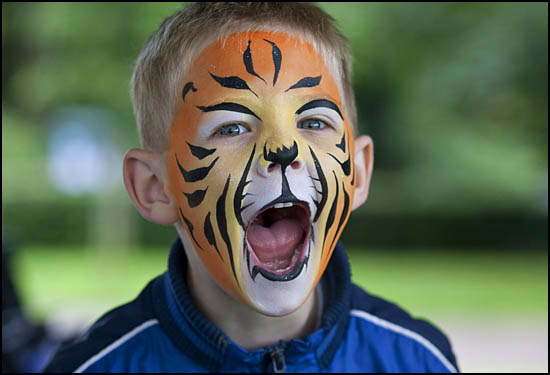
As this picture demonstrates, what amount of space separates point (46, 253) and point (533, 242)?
775 cm

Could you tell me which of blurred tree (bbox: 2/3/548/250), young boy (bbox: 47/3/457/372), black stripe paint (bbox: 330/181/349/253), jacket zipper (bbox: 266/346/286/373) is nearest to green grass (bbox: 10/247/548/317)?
blurred tree (bbox: 2/3/548/250)

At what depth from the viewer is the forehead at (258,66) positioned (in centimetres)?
172

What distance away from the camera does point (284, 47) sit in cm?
178

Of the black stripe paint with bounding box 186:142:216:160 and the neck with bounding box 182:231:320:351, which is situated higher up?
the black stripe paint with bounding box 186:142:216:160

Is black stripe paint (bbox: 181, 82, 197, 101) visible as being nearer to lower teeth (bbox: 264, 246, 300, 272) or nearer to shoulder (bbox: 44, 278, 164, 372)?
lower teeth (bbox: 264, 246, 300, 272)

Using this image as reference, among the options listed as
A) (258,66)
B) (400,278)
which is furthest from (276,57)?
(400,278)

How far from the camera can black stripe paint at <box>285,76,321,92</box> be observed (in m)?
1.74

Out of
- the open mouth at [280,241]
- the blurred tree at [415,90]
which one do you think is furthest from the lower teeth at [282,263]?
the blurred tree at [415,90]

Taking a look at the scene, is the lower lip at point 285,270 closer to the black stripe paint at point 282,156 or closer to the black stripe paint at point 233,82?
the black stripe paint at point 282,156

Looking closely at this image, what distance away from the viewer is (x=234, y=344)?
1897 millimetres

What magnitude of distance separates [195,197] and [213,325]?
0.43 m

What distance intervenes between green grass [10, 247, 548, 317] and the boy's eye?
508 cm

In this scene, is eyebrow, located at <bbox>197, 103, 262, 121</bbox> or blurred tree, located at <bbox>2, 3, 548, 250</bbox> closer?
eyebrow, located at <bbox>197, 103, 262, 121</bbox>

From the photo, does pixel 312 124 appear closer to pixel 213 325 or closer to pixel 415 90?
pixel 213 325
